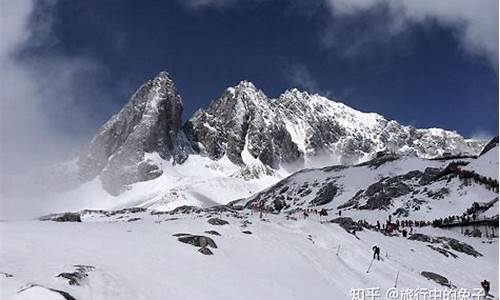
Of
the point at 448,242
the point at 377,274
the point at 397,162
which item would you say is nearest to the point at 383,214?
the point at 448,242

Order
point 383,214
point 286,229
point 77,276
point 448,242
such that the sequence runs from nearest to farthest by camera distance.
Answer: point 77,276
point 286,229
point 448,242
point 383,214

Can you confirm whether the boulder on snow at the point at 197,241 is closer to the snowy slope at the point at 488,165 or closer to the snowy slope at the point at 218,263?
the snowy slope at the point at 218,263

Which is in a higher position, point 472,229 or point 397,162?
point 397,162

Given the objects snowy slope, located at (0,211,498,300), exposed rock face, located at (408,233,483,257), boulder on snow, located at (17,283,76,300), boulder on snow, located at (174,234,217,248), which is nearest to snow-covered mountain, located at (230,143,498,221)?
exposed rock face, located at (408,233,483,257)

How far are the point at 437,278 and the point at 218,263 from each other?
1683 centimetres

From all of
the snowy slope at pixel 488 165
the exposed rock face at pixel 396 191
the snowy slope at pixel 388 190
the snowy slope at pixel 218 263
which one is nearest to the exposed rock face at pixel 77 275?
the snowy slope at pixel 218 263

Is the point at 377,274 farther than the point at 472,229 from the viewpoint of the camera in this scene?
No

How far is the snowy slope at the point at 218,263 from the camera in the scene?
18858mm

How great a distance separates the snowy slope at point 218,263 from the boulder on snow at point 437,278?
2.07 feet

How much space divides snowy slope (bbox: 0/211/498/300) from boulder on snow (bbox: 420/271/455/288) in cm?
63

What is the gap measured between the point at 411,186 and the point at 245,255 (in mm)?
73590

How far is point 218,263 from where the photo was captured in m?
27.0

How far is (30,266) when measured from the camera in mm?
18359

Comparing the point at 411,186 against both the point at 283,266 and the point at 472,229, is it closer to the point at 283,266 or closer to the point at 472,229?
the point at 472,229
